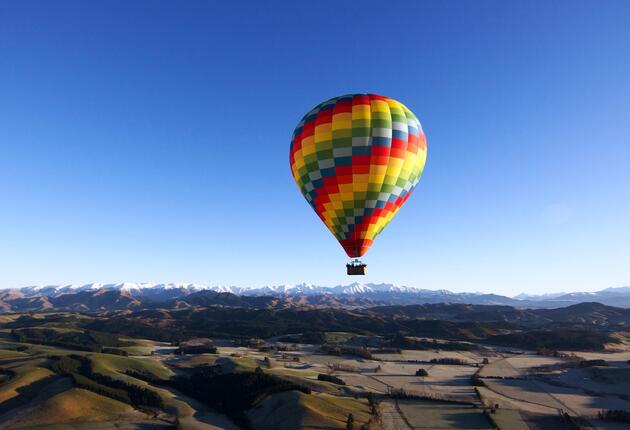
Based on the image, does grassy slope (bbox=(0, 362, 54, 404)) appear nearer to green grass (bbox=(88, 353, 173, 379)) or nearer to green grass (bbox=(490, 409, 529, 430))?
green grass (bbox=(88, 353, 173, 379))

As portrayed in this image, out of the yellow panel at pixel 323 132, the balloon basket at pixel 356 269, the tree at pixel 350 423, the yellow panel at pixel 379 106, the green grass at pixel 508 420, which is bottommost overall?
the green grass at pixel 508 420

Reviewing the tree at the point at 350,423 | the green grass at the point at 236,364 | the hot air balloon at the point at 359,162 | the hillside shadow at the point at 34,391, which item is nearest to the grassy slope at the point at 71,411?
the hillside shadow at the point at 34,391

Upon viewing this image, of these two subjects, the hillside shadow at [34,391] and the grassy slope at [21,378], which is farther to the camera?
the grassy slope at [21,378]

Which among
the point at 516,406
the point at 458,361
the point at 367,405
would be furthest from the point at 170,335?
the point at 516,406

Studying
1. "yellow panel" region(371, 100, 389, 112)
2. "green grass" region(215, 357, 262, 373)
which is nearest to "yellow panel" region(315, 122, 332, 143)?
"yellow panel" region(371, 100, 389, 112)

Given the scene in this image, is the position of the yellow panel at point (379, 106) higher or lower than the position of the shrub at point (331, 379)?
higher

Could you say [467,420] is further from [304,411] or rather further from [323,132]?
[323,132]

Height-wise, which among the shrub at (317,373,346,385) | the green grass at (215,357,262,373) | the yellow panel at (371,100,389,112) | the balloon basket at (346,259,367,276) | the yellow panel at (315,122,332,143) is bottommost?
the shrub at (317,373,346,385)

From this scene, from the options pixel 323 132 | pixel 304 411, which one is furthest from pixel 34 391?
pixel 323 132

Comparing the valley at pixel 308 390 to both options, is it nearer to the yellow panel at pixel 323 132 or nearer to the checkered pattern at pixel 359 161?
the checkered pattern at pixel 359 161

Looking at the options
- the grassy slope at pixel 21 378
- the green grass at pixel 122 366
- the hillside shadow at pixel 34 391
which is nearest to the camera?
the hillside shadow at pixel 34 391
